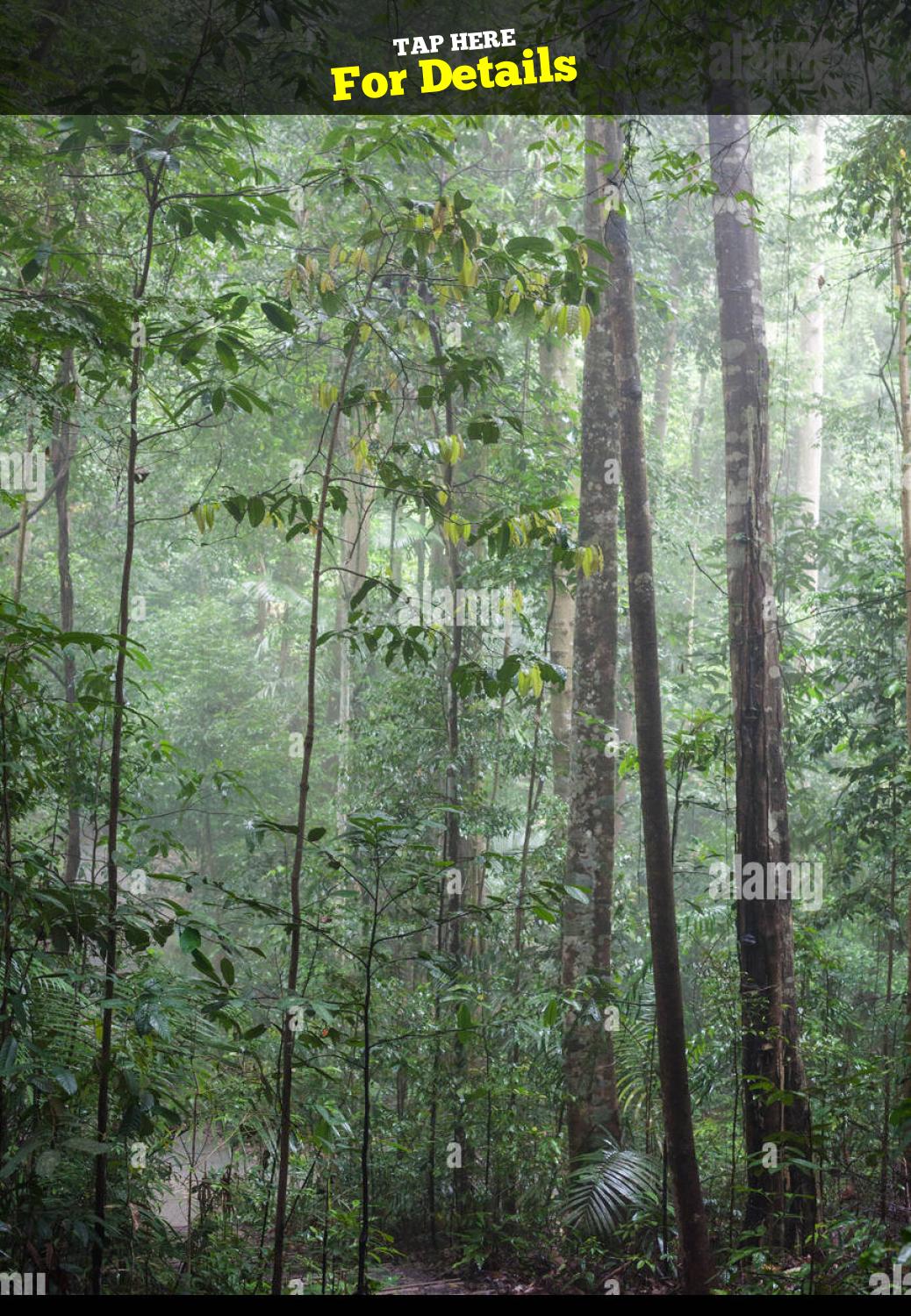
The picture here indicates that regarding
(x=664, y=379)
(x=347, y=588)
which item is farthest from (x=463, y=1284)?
(x=664, y=379)

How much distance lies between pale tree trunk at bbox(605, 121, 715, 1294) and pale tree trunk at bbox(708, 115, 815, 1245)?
0.75m

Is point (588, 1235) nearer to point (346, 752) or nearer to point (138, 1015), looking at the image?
point (138, 1015)

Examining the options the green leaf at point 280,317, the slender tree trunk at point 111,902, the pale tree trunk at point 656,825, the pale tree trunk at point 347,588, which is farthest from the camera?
the pale tree trunk at point 347,588

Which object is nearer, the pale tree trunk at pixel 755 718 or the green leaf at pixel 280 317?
the green leaf at pixel 280 317

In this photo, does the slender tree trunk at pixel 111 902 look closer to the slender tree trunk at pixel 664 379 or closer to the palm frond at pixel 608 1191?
the palm frond at pixel 608 1191

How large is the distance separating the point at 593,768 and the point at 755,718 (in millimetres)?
973

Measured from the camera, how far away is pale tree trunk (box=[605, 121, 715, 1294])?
365cm

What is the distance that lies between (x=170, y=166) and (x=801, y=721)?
7.50m

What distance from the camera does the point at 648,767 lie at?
3.86 m

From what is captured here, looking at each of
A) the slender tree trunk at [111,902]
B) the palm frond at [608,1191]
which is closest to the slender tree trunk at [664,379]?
the palm frond at [608,1191]

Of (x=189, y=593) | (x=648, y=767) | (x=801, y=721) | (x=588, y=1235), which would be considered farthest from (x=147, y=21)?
→ (x=189, y=593)

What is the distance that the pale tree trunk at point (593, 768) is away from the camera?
5328 millimetres

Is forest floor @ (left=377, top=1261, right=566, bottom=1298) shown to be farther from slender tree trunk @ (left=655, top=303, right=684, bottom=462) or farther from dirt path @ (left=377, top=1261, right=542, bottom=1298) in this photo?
slender tree trunk @ (left=655, top=303, right=684, bottom=462)

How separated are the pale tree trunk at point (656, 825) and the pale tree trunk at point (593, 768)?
1059mm
